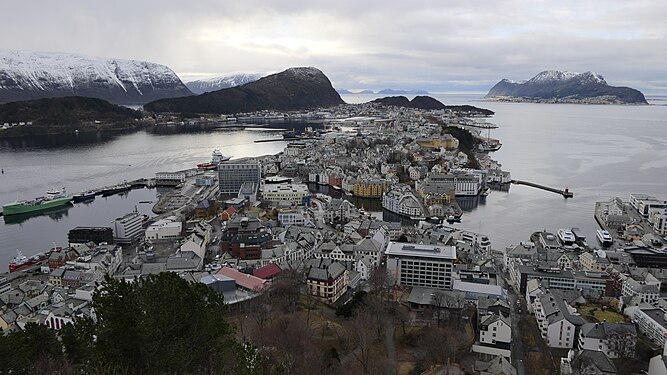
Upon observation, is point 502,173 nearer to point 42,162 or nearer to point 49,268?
point 49,268

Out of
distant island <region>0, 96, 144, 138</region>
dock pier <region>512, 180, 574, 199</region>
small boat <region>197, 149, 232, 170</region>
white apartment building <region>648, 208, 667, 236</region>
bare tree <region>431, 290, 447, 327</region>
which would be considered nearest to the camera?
bare tree <region>431, 290, 447, 327</region>

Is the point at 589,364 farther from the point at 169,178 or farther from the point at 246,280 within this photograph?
the point at 169,178

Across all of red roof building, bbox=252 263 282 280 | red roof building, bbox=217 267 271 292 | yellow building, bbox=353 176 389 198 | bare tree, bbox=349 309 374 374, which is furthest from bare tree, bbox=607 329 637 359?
yellow building, bbox=353 176 389 198

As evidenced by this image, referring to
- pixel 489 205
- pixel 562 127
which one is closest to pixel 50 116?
pixel 489 205

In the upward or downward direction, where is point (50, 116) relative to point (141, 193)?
upward

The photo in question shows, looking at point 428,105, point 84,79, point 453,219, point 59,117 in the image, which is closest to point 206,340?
point 453,219

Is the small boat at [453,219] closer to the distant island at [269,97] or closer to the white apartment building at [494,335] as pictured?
the white apartment building at [494,335]

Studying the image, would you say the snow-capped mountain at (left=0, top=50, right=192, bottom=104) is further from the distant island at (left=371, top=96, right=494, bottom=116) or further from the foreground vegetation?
the foreground vegetation
